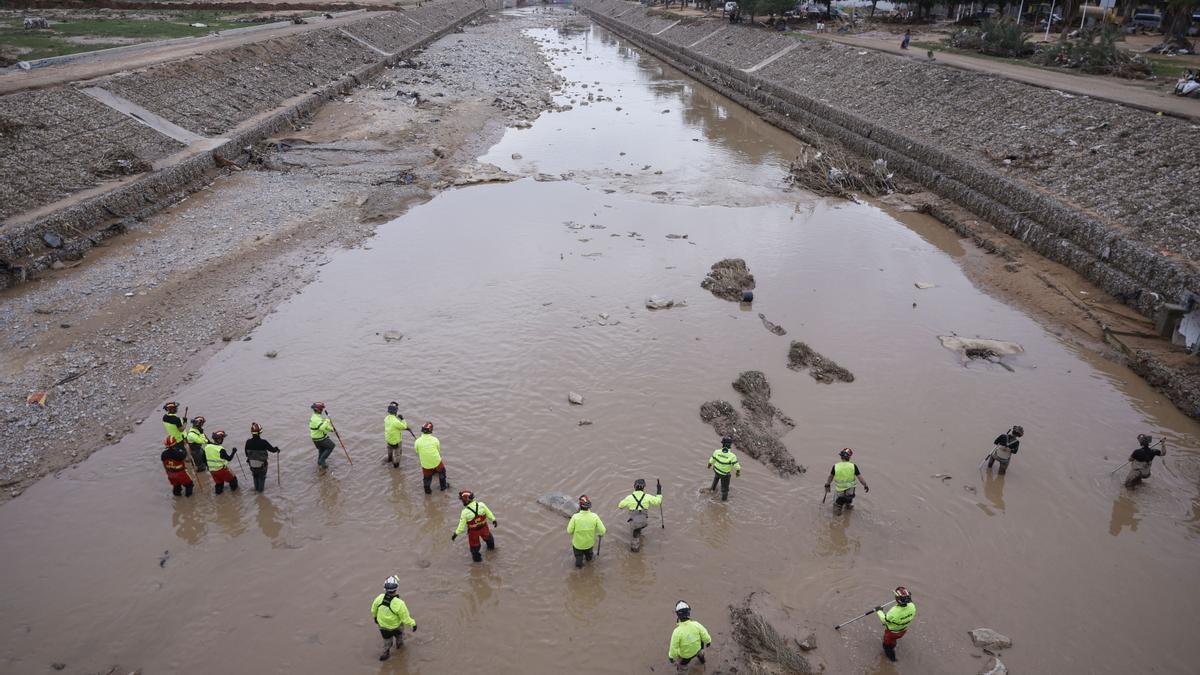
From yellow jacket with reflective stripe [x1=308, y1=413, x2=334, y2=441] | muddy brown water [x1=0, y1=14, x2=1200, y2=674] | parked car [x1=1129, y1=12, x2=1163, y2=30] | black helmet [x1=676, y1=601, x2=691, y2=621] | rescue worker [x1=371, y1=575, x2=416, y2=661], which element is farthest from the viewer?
parked car [x1=1129, y1=12, x2=1163, y2=30]

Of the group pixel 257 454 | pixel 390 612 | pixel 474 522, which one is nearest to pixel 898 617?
pixel 474 522

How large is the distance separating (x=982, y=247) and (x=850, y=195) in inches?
263

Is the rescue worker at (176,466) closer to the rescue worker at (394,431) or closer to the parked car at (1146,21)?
the rescue worker at (394,431)

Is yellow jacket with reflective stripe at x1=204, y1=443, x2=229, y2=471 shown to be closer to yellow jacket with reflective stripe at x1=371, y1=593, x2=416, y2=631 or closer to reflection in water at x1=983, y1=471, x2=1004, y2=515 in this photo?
yellow jacket with reflective stripe at x1=371, y1=593, x2=416, y2=631

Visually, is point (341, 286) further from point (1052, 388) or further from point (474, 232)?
point (1052, 388)

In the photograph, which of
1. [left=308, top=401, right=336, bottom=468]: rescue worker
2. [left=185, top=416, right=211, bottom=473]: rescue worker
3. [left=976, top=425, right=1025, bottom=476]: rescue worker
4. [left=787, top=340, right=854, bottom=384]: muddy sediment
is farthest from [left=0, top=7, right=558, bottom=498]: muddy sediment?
[left=976, top=425, right=1025, bottom=476]: rescue worker

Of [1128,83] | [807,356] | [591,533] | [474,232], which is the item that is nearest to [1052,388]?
[807,356]

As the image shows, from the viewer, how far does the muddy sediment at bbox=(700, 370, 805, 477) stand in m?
12.5

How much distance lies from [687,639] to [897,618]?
2.84 metres

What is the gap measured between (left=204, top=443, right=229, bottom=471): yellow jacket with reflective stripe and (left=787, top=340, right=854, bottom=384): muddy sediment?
12.2 metres

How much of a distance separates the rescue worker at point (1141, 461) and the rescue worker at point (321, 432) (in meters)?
14.7

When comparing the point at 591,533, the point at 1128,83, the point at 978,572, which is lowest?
the point at 978,572

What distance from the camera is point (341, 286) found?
19062 millimetres

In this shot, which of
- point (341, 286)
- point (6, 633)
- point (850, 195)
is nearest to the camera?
point (6, 633)
